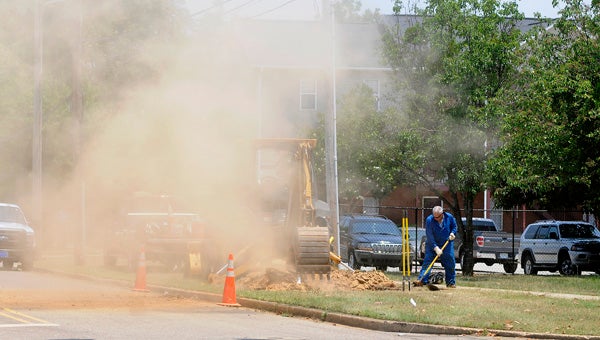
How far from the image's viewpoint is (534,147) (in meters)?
26.1

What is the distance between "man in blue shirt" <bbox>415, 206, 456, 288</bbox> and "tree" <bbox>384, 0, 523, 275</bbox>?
6362 millimetres

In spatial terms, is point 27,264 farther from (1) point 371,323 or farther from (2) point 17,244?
(1) point 371,323

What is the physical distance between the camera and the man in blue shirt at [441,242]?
20.5 meters

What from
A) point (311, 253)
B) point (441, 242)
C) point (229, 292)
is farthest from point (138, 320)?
point (441, 242)

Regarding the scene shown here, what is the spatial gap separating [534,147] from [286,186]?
7.45m

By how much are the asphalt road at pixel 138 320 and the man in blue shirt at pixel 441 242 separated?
458cm

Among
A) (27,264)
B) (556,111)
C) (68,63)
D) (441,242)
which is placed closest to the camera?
(441,242)

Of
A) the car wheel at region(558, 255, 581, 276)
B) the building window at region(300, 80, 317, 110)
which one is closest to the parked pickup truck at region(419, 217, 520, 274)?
the car wheel at region(558, 255, 581, 276)

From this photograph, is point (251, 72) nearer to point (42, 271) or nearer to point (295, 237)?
point (295, 237)

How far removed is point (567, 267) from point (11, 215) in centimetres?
1590

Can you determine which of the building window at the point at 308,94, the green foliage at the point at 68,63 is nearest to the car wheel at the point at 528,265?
the building window at the point at 308,94

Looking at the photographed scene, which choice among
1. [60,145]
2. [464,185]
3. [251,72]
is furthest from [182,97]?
[60,145]

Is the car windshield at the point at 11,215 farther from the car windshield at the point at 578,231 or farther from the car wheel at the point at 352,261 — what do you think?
the car windshield at the point at 578,231

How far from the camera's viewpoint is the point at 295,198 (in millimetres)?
20922
